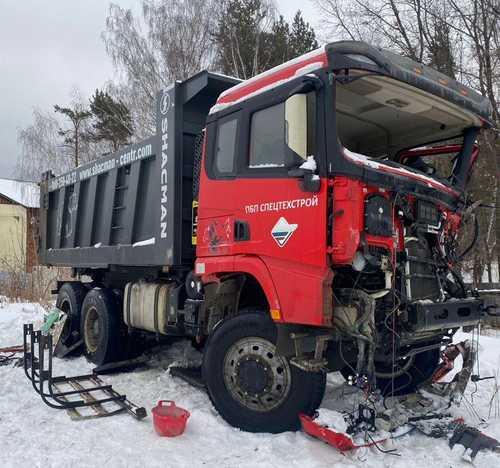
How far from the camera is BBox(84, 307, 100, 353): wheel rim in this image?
7.38 m

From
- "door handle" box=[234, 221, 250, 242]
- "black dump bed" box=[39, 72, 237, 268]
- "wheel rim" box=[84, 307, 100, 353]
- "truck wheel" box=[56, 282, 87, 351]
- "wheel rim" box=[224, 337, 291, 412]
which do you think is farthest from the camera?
"truck wheel" box=[56, 282, 87, 351]

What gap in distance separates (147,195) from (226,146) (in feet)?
5.81

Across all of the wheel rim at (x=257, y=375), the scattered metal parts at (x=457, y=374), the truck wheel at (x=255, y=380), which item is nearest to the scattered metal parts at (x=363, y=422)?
the truck wheel at (x=255, y=380)

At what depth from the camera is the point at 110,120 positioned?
2550 centimetres

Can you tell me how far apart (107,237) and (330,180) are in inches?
160

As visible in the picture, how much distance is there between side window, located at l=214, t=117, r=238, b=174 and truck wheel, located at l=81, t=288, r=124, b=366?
3.12m

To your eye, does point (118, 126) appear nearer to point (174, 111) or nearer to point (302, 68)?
point (174, 111)

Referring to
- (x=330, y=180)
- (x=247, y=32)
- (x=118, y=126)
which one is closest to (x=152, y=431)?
(x=330, y=180)

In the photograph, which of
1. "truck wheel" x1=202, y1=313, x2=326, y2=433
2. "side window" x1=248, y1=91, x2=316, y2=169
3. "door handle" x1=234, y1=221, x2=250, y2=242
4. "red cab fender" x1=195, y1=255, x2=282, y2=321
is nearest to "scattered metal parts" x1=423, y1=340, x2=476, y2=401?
"truck wheel" x1=202, y1=313, x2=326, y2=433

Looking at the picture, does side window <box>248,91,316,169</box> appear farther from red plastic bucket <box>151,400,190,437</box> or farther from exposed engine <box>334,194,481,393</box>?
red plastic bucket <box>151,400,190,437</box>

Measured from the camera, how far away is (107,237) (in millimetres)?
7090

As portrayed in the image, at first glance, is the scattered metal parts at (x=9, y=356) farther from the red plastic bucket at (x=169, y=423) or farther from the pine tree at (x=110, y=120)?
the pine tree at (x=110, y=120)

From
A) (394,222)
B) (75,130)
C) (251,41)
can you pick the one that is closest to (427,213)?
(394,222)

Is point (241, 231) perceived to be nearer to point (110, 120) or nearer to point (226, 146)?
point (226, 146)
